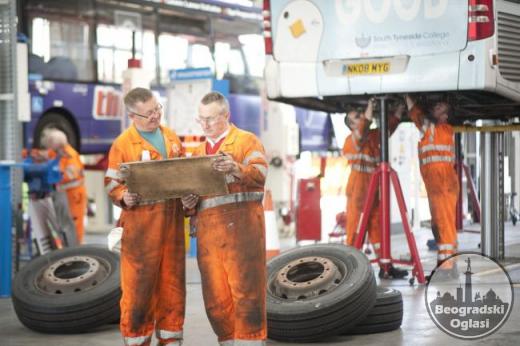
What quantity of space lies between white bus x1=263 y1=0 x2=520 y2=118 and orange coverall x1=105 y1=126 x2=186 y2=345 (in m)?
3.67

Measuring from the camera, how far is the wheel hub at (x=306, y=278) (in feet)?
23.3

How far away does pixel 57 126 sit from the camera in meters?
16.9

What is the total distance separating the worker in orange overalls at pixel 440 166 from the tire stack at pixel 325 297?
242cm

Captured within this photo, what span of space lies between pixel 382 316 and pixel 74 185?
7.26 meters

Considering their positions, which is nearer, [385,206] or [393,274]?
[385,206]

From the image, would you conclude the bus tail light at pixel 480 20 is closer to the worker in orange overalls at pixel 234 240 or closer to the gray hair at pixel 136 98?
the worker in orange overalls at pixel 234 240

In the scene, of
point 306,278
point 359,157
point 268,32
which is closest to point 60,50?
point 268,32

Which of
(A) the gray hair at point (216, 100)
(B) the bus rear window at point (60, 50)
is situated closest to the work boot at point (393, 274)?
(A) the gray hair at point (216, 100)

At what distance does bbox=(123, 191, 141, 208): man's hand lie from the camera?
599cm

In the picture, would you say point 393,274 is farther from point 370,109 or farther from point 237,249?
point 237,249

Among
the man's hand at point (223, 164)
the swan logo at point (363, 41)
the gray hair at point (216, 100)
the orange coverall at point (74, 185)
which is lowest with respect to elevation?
the orange coverall at point (74, 185)

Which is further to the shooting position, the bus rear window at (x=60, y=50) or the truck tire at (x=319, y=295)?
the bus rear window at (x=60, y=50)

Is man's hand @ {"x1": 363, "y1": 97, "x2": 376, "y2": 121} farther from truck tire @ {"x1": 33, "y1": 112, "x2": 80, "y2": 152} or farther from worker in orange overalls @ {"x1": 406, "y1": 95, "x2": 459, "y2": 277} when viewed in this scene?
truck tire @ {"x1": 33, "y1": 112, "x2": 80, "y2": 152}

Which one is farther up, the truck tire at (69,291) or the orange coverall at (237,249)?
the orange coverall at (237,249)
